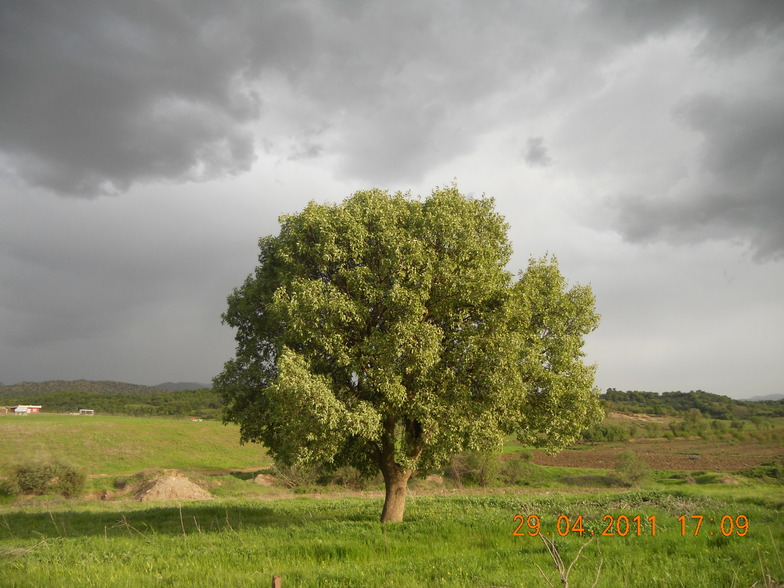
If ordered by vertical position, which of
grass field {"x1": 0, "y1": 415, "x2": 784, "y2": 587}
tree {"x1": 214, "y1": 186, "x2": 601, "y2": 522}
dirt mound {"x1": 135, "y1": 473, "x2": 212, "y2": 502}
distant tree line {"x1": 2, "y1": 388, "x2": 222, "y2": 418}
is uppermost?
tree {"x1": 214, "y1": 186, "x2": 601, "y2": 522}

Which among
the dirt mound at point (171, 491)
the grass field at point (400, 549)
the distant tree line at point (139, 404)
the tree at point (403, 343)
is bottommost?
the distant tree line at point (139, 404)

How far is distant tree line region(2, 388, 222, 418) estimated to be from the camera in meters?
151

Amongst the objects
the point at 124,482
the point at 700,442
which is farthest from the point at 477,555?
the point at 700,442

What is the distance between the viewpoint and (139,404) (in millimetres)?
167875

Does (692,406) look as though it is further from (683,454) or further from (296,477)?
(296,477)

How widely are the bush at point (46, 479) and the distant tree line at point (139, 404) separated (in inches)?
3702

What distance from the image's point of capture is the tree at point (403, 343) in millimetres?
17125

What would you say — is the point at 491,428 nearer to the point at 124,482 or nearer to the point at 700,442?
the point at 124,482

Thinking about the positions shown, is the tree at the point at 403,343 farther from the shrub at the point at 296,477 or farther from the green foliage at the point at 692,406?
the green foliage at the point at 692,406

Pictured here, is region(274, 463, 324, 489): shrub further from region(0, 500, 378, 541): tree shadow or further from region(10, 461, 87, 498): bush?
region(0, 500, 378, 541): tree shadow

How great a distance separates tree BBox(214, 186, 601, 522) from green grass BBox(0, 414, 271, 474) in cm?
5307

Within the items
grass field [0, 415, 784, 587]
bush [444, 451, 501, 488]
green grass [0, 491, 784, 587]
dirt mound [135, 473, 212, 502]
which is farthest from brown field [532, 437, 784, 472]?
green grass [0, 491, 784, 587]

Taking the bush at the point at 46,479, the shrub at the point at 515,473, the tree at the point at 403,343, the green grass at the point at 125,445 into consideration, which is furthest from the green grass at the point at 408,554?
the green grass at the point at 125,445

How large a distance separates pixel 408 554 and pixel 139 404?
17985cm
